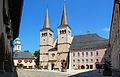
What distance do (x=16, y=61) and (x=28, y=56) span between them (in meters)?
6.96

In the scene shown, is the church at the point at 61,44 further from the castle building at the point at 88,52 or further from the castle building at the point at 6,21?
the castle building at the point at 6,21

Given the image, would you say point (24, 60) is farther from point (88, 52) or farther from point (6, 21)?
point (6, 21)

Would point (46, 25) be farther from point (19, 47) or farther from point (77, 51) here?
point (19, 47)

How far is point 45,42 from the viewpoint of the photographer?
6988cm

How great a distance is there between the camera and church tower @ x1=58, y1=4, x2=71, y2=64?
63219mm

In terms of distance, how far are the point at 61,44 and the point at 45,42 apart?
918 centimetres

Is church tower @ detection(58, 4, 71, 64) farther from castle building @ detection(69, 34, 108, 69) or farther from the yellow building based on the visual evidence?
the yellow building

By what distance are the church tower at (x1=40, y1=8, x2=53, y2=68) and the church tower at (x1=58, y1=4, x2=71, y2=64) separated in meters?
6.29

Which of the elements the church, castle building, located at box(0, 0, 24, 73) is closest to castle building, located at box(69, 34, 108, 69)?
the church

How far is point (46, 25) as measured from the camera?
238ft

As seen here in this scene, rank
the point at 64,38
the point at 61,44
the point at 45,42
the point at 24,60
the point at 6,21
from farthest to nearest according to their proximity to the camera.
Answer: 1. the point at 24,60
2. the point at 45,42
3. the point at 64,38
4. the point at 61,44
5. the point at 6,21

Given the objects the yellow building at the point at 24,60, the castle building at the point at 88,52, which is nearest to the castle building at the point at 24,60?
the yellow building at the point at 24,60

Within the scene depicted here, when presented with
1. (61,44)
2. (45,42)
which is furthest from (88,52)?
(45,42)

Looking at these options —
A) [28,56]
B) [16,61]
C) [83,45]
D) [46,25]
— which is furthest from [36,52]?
[83,45]
